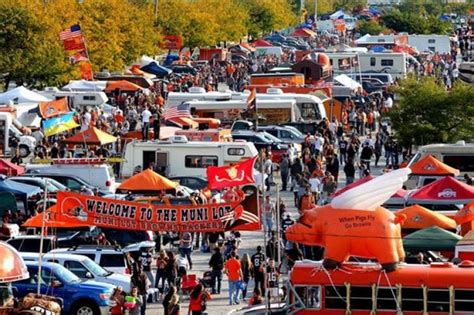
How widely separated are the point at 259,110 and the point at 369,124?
5.31 metres

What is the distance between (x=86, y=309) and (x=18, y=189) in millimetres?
9852

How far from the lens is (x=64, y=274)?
2616 centimetres

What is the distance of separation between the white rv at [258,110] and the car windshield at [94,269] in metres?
24.1

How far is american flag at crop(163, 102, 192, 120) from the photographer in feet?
161

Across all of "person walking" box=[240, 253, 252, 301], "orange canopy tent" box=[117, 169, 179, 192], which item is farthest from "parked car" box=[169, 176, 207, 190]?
"person walking" box=[240, 253, 252, 301]

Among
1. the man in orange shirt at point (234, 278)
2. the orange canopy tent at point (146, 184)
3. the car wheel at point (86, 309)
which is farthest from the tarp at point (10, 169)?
the car wheel at point (86, 309)

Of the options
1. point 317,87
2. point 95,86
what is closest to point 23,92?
point 95,86

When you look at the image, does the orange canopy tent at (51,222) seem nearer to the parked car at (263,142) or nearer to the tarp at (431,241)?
the tarp at (431,241)

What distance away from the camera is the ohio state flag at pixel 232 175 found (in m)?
32.2

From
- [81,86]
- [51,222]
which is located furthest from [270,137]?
[51,222]

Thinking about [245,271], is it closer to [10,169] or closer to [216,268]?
[216,268]

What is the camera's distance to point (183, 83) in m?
66.9

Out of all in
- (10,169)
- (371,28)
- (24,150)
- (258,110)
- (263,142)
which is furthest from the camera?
(371,28)

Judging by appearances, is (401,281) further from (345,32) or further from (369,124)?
(345,32)
